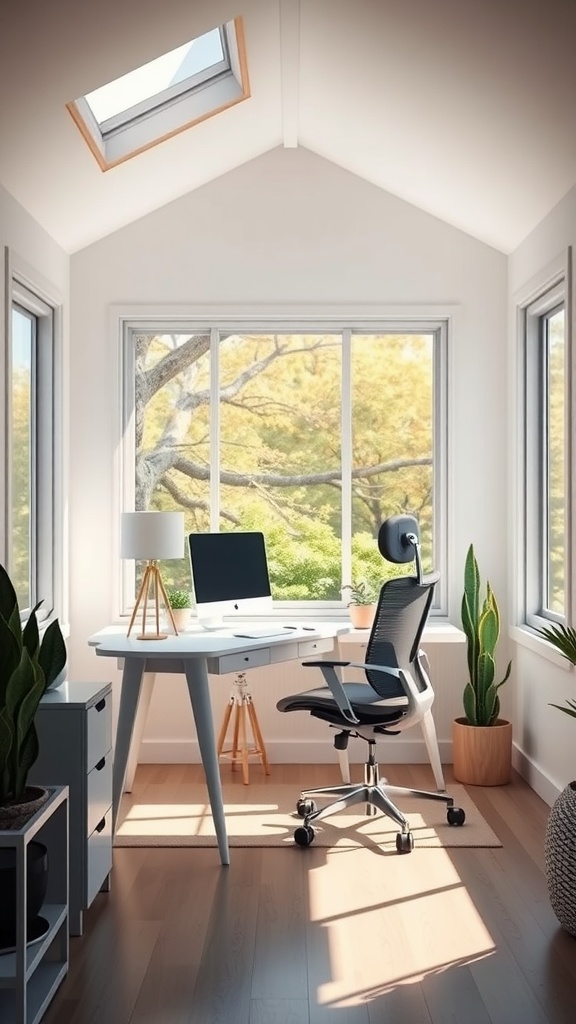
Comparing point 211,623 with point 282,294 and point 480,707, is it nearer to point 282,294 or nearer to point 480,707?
point 480,707

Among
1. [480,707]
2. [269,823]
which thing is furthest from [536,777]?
[269,823]

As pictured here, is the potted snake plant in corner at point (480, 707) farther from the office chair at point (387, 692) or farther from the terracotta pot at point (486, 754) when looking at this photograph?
the office chair at point (387, 692)

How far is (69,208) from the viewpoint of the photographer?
194 inches

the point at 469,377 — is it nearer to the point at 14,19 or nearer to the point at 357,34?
the point at 357,34

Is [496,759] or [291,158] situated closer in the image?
[496,759]

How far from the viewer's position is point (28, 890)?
281 cm

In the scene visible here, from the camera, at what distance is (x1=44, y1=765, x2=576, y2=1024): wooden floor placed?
2.78 m

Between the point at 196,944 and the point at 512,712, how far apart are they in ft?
9.15

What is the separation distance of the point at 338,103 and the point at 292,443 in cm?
175

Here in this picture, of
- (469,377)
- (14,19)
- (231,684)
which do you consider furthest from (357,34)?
(231,684)

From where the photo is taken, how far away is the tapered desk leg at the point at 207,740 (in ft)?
13.0

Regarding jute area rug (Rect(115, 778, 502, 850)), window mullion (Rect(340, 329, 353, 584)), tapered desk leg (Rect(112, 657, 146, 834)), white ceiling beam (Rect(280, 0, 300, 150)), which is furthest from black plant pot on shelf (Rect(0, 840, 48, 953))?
white ceiling beam (Rect(280, 0, 300, 150))

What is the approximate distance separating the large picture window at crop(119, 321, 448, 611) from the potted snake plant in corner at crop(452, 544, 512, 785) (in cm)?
51

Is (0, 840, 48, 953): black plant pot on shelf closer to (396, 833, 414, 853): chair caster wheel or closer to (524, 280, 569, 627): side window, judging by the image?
(396, 833, 414, 853): chair caster wheel
